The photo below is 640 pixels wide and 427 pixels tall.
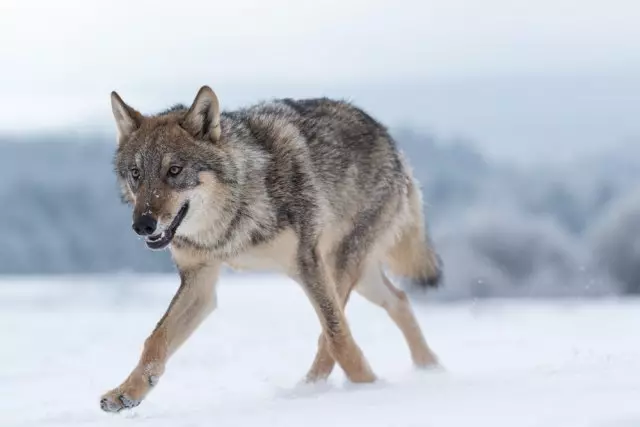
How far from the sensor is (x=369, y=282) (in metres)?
7.10

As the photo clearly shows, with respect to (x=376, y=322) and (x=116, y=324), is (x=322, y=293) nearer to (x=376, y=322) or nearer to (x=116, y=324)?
(x=376, y=322)

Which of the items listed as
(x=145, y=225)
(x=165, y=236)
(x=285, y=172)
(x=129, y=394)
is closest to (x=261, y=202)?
(x=285, y=172)

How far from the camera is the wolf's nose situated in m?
4.99

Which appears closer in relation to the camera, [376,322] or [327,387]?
[327,387]

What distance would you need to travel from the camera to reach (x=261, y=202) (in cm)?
564

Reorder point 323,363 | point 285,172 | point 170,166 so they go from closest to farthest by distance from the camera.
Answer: point 170,166
point 285,172
point 323,363

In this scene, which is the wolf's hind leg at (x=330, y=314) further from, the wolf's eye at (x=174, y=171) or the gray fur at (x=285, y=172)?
the wolf's eye at (x=174, y=171)

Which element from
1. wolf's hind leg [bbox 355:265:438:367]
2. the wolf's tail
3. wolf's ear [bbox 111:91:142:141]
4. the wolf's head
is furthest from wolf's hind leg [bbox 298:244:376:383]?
the wolf's tail

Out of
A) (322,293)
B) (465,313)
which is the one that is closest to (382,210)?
(322,293)

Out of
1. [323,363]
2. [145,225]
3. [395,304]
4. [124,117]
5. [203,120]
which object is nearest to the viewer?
[145,225]

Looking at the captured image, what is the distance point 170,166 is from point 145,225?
416mm

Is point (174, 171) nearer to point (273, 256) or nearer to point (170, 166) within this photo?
point (170, 166)

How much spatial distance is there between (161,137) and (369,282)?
2262 millimetres

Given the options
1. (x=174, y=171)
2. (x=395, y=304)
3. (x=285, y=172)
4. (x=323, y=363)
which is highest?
(x=174, y=171)
